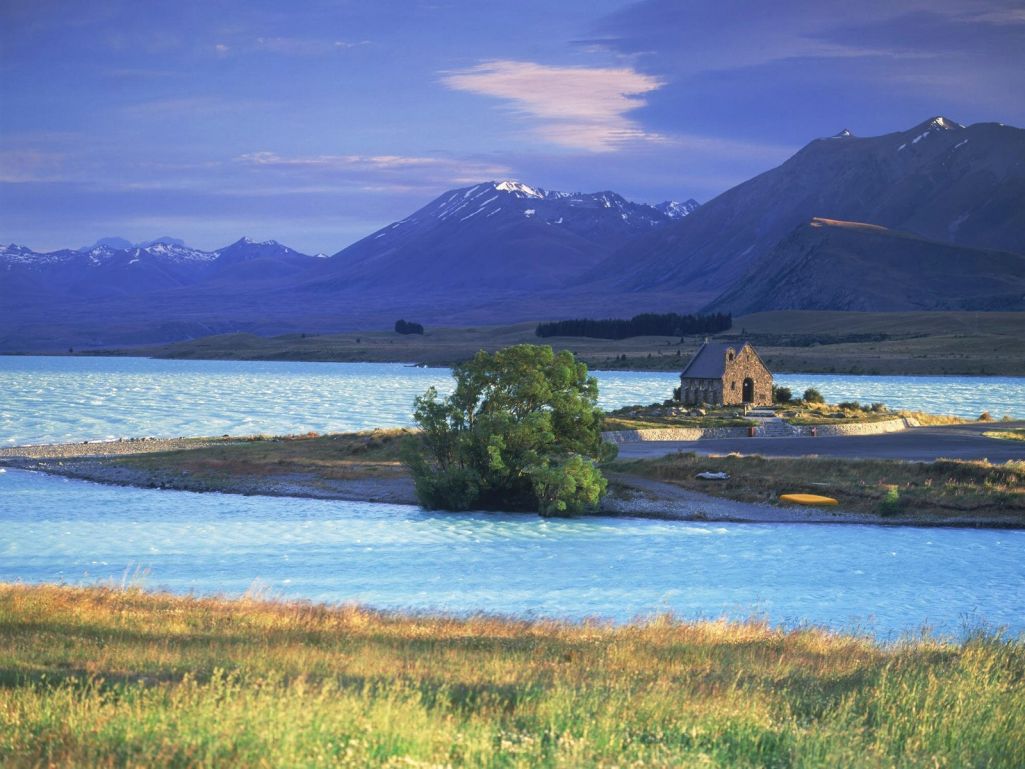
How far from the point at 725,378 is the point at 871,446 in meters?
21.4

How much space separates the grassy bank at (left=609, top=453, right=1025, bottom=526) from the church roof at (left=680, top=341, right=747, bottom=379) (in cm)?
2696

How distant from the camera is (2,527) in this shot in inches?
1866

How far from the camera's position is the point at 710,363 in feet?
282

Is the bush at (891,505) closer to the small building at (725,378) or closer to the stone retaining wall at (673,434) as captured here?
the stone retaining wall at (673,434)

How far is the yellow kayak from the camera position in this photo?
1992 inches

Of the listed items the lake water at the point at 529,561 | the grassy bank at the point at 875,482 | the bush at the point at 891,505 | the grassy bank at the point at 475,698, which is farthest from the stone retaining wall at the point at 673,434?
the grassy bank at the point at 475,698

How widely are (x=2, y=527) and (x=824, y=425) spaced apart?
4850 cm

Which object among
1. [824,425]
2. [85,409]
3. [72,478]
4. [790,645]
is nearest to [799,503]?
[824,425]

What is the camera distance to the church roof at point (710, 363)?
279ft

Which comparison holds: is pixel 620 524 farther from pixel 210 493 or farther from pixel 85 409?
pixel 85 409

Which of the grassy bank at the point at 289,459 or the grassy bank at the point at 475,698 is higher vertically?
the grassy bank at the point at 475,698

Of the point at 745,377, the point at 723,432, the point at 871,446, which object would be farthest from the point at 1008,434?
the point at 745,377

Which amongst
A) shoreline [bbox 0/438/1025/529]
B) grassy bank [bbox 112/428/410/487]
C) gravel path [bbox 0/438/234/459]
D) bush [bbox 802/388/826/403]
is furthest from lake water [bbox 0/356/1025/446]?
bush [bbox 802/388/826/403]

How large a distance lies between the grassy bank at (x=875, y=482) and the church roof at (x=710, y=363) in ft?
88.5
